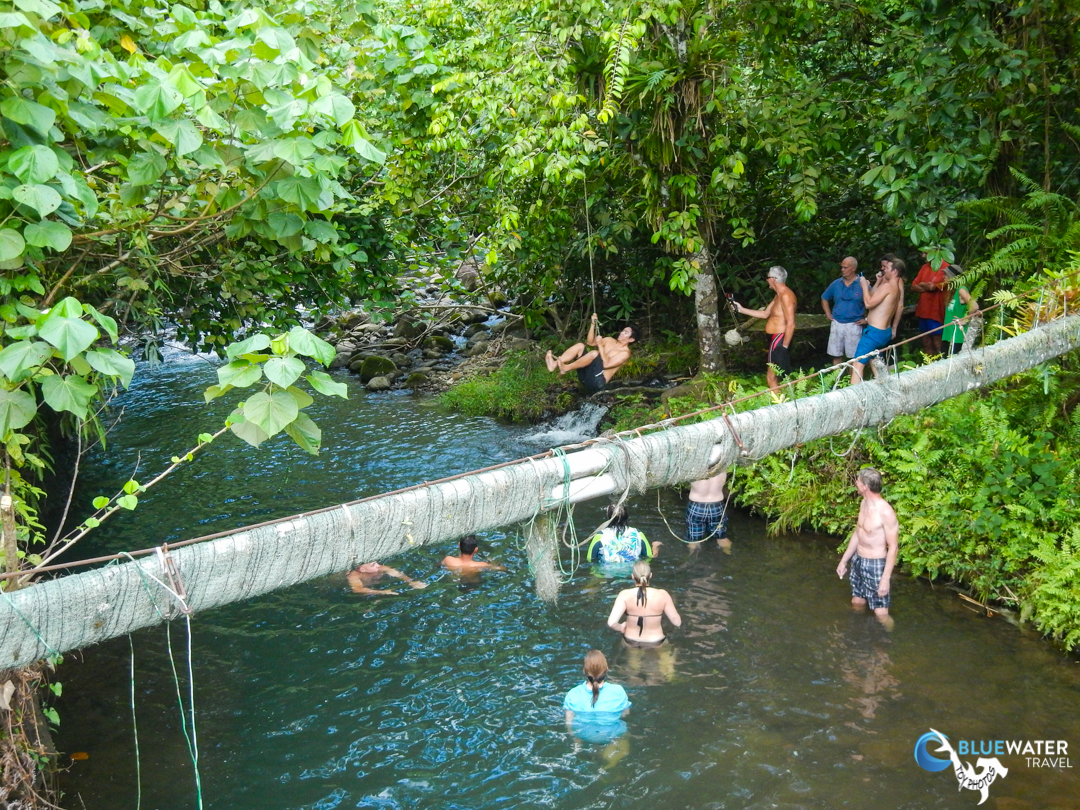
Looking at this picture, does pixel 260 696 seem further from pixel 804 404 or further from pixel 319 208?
pixel 804 404

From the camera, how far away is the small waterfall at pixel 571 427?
44.0ft

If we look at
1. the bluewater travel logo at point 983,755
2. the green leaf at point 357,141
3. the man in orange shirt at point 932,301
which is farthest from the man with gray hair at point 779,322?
the green leaf at point 357,141

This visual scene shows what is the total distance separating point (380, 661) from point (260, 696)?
3.30 feet

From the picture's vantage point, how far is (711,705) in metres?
6.73

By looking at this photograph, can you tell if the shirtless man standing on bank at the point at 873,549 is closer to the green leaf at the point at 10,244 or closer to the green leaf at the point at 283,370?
the green leaf at the point at 283,370

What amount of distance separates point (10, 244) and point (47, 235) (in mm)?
177

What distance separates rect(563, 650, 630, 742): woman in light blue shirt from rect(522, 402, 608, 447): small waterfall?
6.85 meters

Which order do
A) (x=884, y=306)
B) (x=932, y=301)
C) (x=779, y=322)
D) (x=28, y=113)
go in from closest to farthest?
1. (x=28, y=113)
2. (x=884, y=306)
3. (x=932, y=301)
4. (x=779, y=322)

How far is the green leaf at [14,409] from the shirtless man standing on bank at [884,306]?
878cm

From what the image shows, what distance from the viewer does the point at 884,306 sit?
10.4 metres

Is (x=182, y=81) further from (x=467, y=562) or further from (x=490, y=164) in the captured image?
(x=490, y=164)

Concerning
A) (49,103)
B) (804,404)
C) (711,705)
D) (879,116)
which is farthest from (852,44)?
(49,103)

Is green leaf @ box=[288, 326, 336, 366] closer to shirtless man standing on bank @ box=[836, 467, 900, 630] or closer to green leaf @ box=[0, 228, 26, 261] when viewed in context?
green leaf @ box=[0, 228, 26, 261]

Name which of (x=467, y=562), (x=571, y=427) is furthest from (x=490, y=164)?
(x=467, y=562)
